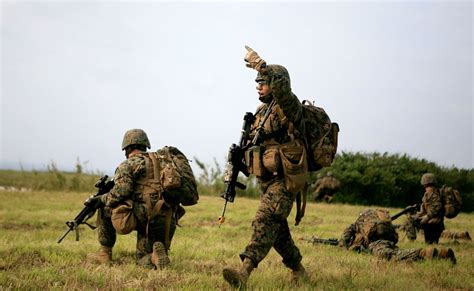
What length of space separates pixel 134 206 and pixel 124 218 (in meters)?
0.23

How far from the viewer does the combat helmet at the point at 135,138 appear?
765 centimetres

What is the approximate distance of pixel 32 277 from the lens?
616 cm

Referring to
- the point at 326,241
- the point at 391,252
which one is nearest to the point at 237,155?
the point at 391,252

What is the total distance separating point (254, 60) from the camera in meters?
5.80

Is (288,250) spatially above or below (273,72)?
below

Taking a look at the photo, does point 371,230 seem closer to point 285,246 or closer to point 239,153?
point 285,246

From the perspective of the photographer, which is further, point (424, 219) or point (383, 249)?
point (424, 219)

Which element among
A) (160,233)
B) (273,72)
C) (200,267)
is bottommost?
(200,267)

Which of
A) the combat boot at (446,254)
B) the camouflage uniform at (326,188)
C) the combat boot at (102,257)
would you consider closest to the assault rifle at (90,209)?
the combat boot at (102,257)

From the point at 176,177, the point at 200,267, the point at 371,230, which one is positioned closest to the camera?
the point at 176,177

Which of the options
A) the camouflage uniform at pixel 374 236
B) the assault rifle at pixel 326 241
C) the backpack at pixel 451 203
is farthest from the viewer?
the backpack at pixel 451 203

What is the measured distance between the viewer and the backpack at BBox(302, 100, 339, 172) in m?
6.21

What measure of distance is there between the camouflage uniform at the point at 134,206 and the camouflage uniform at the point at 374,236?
148 inches

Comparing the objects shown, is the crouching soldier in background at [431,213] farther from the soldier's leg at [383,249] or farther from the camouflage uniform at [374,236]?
the soldier's leg at [383,249]
